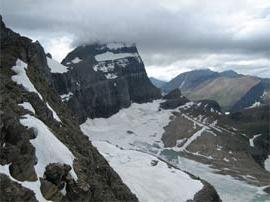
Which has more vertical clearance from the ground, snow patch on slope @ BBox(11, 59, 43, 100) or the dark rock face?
snow patch on slope @ BBox(11, 59, 43, 100)

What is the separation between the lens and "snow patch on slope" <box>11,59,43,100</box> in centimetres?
7506

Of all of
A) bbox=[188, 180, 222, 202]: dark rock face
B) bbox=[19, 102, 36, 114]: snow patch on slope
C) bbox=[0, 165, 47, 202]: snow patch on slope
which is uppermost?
bbox=[19, 102, 36, 114]: snow patch on slope

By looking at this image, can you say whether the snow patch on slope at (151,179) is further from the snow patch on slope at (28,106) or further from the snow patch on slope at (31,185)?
the snow patch on slope at (31,185)

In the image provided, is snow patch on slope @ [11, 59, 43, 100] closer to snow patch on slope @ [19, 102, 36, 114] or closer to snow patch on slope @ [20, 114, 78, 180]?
snow patch on slope @ [19, 102, 36, 114]

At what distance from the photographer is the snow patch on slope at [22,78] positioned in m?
75.1

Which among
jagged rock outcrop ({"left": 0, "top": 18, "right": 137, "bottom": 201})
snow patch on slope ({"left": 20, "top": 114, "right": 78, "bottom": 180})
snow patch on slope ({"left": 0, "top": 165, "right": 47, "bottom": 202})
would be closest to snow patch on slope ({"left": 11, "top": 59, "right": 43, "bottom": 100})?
jagged rock outcrop ({"left": 0, "top": 18, "right": 137, "bottom": 201})

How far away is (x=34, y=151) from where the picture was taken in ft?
180

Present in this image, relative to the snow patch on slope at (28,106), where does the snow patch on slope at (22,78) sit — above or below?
above

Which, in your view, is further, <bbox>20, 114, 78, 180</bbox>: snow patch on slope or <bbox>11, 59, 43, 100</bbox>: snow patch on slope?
<bbox>11, 59, 43, 100</bbox>: snow patch on slope

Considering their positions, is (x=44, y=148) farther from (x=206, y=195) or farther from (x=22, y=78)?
(x=206, y=195)

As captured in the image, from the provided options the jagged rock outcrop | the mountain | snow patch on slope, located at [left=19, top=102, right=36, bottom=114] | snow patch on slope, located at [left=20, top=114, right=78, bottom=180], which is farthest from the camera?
snow patch on slope, located at [left=19, top=102, right=36, bottom=114]

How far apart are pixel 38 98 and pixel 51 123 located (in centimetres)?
412

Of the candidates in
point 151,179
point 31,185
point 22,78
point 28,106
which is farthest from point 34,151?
point 151,179

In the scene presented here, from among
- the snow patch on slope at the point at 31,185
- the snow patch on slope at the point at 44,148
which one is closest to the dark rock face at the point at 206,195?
the snow patch on slope at the point at 44,148
